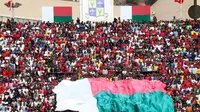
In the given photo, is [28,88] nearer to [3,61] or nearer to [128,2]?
[3,61]

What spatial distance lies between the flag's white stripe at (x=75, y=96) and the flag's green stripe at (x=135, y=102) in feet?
1.34

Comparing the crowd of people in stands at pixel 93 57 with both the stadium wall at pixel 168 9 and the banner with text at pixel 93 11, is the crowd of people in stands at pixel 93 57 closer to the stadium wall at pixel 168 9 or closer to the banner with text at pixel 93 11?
the banner with text at pixel 93 11

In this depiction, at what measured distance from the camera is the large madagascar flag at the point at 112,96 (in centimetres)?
1952

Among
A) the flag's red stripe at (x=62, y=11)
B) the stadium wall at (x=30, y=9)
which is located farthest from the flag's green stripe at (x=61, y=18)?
the stadium wall at (x=30, y=9)

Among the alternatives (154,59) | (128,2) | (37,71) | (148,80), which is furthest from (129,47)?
(128,2)

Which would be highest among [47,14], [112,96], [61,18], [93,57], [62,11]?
[62,11]

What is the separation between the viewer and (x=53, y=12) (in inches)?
1126

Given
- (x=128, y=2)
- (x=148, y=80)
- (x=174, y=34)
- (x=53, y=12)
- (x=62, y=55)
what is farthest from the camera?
(x=128, y=2)

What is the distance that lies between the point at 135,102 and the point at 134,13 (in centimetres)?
1076

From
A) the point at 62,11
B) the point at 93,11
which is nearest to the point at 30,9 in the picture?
the point at 62,11

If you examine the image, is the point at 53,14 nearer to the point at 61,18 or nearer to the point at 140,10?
the point at 61,18

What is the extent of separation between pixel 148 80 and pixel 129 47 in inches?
137

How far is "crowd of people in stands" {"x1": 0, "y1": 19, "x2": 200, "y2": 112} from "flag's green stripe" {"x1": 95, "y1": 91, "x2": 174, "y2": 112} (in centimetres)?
74

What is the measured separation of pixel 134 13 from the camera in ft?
96.7
